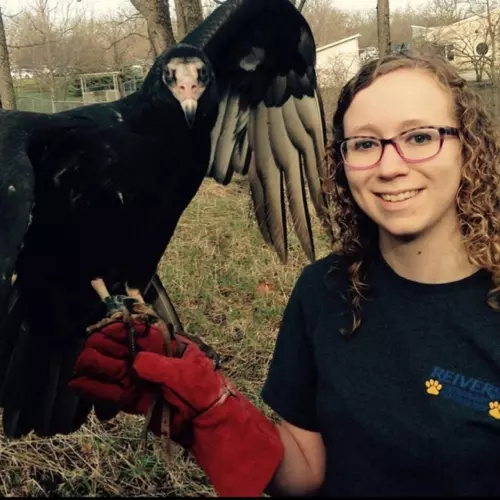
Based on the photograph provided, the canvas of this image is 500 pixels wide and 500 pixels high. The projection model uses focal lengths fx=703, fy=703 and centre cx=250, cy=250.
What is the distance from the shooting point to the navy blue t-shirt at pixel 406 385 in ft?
3.89

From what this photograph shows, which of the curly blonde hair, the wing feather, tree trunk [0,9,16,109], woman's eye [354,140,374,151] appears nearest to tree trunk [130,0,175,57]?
tree trunk [0,9,16,109]

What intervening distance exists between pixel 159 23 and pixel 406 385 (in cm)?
464

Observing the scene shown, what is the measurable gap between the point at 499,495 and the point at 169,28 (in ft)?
15.8

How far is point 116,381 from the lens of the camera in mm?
1396

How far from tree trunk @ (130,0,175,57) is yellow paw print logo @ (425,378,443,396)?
450 cm

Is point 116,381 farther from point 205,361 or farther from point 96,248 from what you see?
point 96,248

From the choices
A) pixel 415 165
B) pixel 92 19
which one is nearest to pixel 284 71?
pixel 415 165

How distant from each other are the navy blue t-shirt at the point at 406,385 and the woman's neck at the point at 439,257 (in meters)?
0.02

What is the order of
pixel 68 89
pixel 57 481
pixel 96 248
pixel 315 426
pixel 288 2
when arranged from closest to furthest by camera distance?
1. pixel 315 426
2. pixel 96 248
3. pixel 57 481
4. pixel 288 2
5. pixel 68 89

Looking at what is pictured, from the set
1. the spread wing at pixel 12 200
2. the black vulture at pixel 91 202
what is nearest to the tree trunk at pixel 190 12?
the black vulture at pixel 91 202

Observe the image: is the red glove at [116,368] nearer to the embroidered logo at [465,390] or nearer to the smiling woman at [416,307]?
the smiling woman at [416,307]

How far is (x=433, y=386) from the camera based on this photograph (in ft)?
4.02

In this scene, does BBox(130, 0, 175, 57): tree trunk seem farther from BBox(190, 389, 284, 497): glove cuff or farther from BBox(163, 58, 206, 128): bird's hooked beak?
BBox(190, 389, 284, 497): glove cuff

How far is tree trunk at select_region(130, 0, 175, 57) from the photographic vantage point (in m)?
5.29
